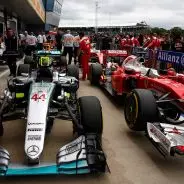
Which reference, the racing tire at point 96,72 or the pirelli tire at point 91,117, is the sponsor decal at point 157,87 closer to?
the pirelli tire at point 91,117

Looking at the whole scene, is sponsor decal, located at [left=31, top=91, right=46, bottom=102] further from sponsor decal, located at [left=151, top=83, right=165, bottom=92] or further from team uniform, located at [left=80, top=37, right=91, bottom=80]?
team uniform, located at [left=80, top=37, right=91, bottom=80]

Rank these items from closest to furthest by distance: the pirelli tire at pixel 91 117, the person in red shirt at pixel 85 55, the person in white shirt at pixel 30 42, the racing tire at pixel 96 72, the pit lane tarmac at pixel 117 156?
the pit lane tarmac at pixel 117 156 < the pirelli tire at pixel 91 117 < the racing tire at pixel 96 72 < the person in red shirt at pixel 85 55 < the person in white shirt at pixel 30 42

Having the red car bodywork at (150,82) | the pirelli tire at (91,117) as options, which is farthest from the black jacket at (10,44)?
the pirelli tire at (91,117)

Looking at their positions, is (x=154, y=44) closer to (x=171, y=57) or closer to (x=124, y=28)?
(x=171, y=57)

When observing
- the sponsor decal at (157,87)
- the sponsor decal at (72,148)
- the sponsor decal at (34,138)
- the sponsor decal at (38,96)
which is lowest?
the sponsor decal at (72,148)

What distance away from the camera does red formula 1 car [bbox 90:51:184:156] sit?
464 centimetres

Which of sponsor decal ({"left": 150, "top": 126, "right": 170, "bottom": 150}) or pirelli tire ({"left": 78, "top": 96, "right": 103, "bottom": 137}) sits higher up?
pirelli tire ({"left": 78, "top": 96, "right": 103, "bottom": 137})

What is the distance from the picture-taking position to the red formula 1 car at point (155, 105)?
464 centimetres

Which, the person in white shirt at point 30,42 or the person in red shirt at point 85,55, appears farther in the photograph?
the person in white shirt at point 30,42

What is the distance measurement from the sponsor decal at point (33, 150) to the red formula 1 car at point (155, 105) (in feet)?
5.06

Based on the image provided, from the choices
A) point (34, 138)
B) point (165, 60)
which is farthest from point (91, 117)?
point (165, 60)

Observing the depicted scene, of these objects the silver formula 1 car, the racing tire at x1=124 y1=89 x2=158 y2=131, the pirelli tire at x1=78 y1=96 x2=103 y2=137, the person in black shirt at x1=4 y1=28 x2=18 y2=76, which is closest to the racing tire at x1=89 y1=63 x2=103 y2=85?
the person in black shirt at x1=4 y1=28 x2=18 y2=76

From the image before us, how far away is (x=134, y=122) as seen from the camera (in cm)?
560

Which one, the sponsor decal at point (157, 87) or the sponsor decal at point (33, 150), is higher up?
the sponsor decal at point (157, 87)
